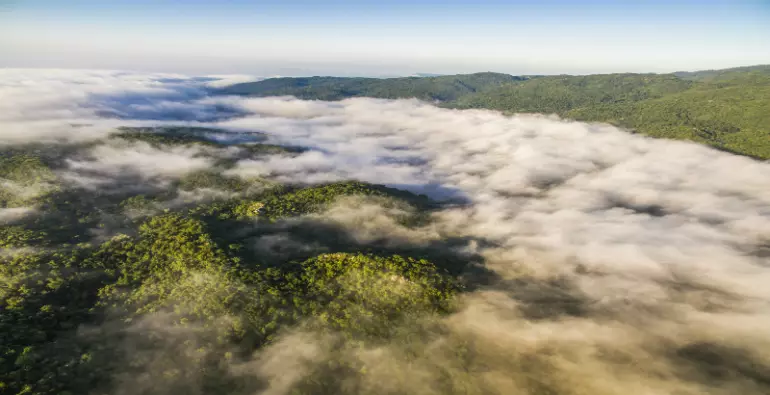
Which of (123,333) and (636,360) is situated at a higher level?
(123,333)

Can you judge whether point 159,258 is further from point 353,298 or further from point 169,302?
point 353,298

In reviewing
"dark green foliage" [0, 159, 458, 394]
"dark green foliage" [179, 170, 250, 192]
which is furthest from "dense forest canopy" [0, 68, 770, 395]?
"dark green foliage" [179, 170, 250, 192]

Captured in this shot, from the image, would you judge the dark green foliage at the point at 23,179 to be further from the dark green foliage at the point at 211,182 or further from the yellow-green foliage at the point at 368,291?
the yellow-green foliage at the point at 368,291

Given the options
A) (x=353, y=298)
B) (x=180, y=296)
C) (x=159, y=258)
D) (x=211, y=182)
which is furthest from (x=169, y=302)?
(x=211, y=182)

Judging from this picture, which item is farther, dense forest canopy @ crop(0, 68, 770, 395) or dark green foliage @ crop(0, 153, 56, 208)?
dark green foliage @ crop(0, 153, 56, 208)

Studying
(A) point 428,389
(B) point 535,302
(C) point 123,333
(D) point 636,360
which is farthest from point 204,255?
(D) point 636,360

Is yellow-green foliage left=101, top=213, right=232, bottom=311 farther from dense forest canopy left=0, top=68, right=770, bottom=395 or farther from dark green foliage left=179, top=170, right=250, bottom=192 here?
dark green foliage left=179, top=170, right=250, bottom=192

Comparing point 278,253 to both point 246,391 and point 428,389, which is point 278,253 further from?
point 428,389

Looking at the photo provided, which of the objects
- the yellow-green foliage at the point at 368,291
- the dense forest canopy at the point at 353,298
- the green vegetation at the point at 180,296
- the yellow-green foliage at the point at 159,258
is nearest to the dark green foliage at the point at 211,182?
the dense forest canopy at the point at 353,298

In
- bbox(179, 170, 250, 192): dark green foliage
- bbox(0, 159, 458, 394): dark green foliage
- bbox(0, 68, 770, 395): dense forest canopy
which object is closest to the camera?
bbox(0, 159, 458, 394): dark green foliage

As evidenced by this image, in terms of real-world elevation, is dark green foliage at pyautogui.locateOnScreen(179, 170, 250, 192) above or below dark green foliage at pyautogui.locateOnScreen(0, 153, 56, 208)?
below

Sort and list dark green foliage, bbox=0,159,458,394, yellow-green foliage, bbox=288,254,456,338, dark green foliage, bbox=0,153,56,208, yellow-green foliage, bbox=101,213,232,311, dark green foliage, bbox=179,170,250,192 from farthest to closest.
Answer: dark green foliage, bbox=179,170,250,192, dark green foliage, bbox=0,153,56,208, yellow-green foliage, bbox=101,213,232,311, yellow-green foliage, bbox=288,254,456,338, dark green foliage, bbox=0,159,458,394
